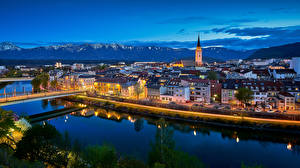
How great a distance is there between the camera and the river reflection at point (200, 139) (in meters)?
13.0

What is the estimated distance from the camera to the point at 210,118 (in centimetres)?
1903

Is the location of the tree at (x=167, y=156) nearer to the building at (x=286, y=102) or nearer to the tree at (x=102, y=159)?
the tree at (x=102, y=159)

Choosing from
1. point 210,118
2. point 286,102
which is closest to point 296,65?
point 286,102

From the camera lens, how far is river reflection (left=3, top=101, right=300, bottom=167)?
42.7 ft

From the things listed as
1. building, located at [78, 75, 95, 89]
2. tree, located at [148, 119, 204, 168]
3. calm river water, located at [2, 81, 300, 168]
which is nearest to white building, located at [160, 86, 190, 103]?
calm river water, located at [2, 81, 300, 168]

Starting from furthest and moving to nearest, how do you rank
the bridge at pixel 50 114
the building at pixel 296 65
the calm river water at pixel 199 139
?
1. the building at pixel 296 65
2. the bridge at pixel 50 114
3. the calm river water at pixel 199 139

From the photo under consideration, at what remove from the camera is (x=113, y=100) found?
87.5ft

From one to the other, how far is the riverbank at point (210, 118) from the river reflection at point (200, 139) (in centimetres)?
52

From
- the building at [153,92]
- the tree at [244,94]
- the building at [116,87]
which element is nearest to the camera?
the tree at [244,94]

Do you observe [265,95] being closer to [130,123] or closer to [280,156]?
[280,156]

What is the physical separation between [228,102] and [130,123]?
10567mm

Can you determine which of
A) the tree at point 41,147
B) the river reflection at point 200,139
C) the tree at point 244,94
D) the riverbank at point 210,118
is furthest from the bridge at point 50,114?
the tree at point 244,94

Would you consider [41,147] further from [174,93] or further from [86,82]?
[86,82]

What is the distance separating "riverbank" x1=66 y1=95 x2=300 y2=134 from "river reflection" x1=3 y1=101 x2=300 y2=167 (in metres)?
0.52
